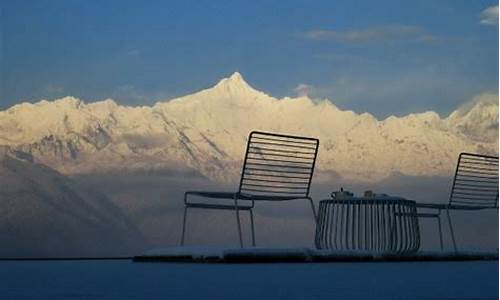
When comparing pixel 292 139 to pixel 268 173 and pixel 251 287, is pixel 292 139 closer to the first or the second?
pixel 268 173

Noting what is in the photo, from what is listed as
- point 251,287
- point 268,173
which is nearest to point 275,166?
point 268,173

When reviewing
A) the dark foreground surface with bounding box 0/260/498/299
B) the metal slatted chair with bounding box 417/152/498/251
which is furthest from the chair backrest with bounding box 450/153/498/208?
the dark foreground surface with bounding box 0/260/498/299

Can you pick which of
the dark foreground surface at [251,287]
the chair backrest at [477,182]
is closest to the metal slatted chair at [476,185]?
the chair backrest at [477,182]

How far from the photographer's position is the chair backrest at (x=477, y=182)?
20.3 feet

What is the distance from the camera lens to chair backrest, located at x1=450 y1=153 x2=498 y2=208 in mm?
6173

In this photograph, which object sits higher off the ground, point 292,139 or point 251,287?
point 292,139

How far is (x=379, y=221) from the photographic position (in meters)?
5.18

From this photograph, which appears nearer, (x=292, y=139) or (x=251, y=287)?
(x=251, y=287)

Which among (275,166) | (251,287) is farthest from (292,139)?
(251,287)

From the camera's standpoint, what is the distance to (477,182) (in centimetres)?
626

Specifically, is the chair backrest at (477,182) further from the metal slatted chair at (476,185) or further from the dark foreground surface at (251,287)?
the dark foreground surface at (251,287)

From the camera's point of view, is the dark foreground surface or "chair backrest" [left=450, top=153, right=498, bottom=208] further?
"chair backrest" [left=450, top=153, right=498, bottom=208]

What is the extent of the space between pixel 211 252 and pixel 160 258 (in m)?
0.43

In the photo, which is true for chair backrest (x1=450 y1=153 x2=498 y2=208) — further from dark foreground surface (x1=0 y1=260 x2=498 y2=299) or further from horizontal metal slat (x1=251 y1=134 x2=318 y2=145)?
dark foreground surface (x1=0 y1=260 x2=498 y2=299)
